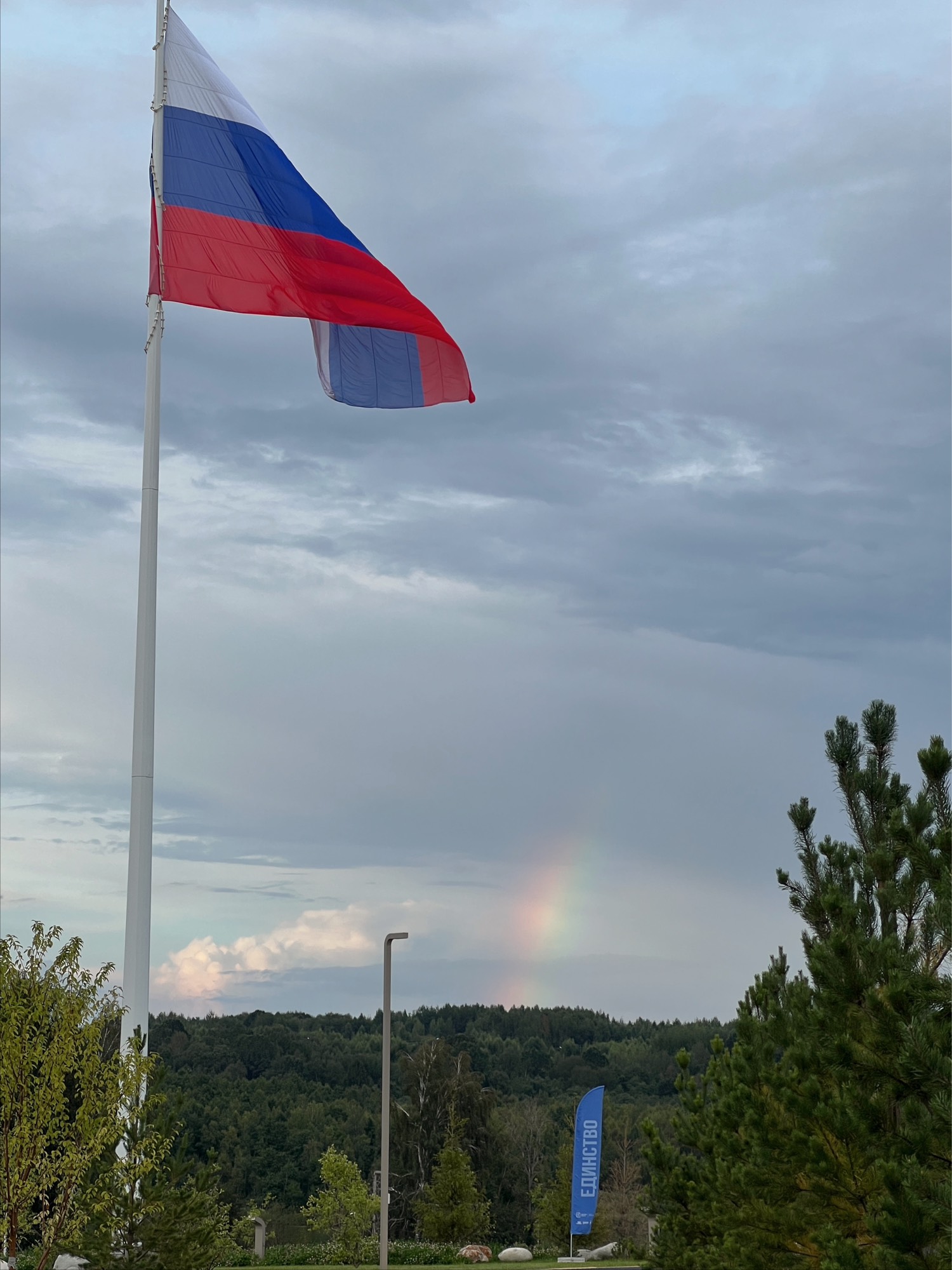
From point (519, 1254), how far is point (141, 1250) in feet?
119

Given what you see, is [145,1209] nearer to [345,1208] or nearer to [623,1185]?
[345,1208]

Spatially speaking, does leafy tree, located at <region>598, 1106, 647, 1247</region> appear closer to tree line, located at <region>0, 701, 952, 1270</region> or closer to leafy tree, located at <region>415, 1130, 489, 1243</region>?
leafy tree, located at <region>415, 1130, 489, 1243</region>

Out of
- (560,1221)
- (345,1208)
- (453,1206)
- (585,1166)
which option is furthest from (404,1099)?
(585,1166)

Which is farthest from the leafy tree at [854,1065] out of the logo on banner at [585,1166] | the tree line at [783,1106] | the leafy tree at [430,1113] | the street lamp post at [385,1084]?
the leafy tree at [430,1113]

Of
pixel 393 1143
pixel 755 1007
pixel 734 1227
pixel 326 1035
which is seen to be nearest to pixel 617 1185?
pixel 393 1143

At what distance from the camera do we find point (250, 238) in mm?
15375

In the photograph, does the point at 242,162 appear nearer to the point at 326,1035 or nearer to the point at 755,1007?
the point at 755,1007

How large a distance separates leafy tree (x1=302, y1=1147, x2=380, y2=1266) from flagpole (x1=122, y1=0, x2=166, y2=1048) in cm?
3407

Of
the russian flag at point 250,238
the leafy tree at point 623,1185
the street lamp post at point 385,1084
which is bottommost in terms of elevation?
the leafy tree at point 623,1185

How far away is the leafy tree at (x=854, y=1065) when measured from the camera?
954 cm

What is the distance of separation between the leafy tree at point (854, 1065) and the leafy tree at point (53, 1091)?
21.1 feet

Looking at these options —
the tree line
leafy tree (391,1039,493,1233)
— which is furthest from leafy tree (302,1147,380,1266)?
the tree line

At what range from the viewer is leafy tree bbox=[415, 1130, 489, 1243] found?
5494 centimetres

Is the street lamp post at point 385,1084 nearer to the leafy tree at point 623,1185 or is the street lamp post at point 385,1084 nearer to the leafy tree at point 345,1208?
the leafy tree at point 345,1208
